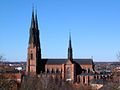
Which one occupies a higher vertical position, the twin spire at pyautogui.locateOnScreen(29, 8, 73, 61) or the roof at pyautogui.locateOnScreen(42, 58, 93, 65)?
the twin spire at pyautogui.locateOnScreen(29, 8, 73, 61)

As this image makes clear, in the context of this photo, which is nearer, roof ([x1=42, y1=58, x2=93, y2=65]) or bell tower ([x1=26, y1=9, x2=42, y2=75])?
bell tower ([x1=26, y1=9, x2=42, y2=75])

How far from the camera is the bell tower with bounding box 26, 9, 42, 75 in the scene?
97.6 metres

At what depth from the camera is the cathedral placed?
9856 centimetres

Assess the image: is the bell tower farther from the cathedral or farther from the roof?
the roof

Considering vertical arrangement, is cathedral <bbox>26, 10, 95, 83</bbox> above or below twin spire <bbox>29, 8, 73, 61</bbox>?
below

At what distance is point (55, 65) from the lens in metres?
108

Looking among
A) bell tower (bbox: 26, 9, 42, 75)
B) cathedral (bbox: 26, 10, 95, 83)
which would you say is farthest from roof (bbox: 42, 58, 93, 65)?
bell tower (bbox: 26, 9, 42, 75)

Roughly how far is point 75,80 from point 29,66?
43.1 feet

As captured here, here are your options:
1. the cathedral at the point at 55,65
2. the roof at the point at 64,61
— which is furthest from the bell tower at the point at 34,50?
the roof at the point at 64,61

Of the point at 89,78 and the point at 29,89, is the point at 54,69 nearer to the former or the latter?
the point at 89,78

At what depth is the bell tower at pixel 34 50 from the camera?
97.6 m

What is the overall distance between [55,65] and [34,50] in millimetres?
10279

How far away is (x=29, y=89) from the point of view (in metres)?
57.7

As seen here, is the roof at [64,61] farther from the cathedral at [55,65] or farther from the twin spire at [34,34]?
the twin spire at [34,34]
